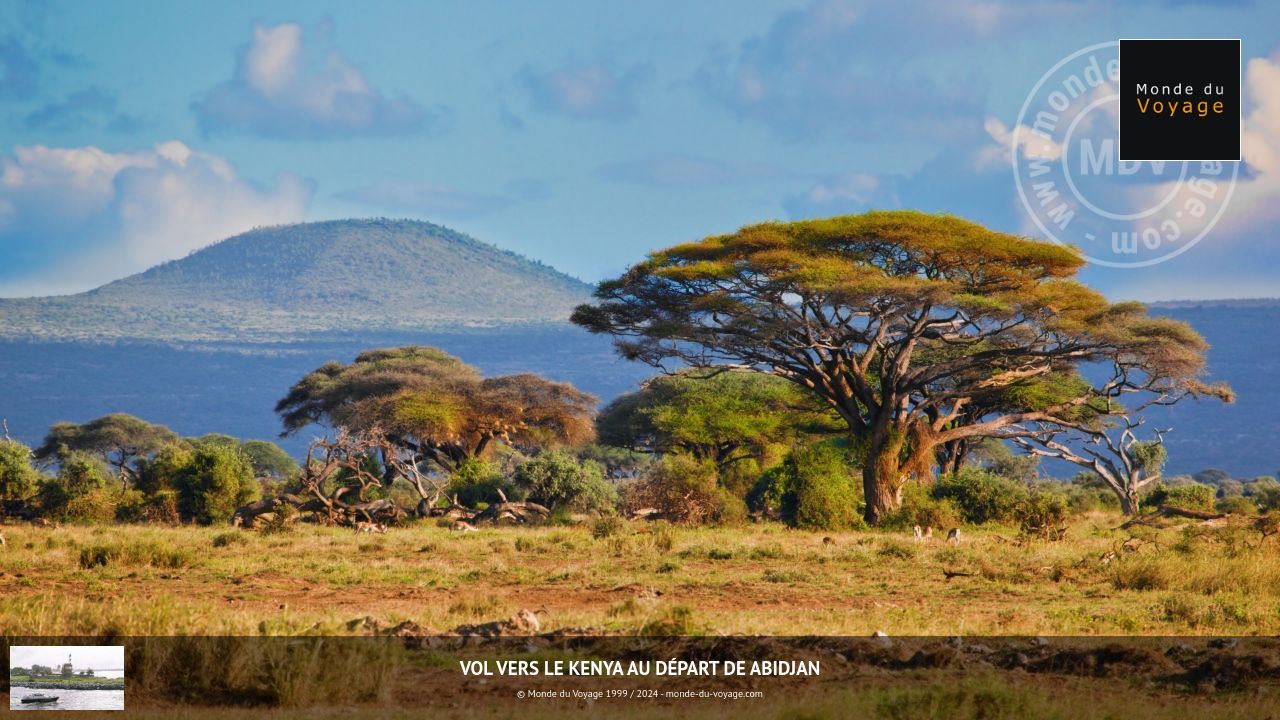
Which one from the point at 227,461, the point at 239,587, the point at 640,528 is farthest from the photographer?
the point at 227,461

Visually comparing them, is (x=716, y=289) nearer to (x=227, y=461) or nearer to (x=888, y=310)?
(x=888, y=310)

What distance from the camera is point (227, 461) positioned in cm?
3459

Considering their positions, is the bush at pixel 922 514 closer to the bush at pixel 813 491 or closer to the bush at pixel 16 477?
the bush at pixel 813 491

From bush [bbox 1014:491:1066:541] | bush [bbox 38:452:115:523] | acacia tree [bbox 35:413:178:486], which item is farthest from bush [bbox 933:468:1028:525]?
acacia tree [bbox 35:413:178:486]

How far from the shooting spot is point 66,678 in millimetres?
10688

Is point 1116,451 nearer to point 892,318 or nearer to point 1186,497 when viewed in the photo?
point 1186,497

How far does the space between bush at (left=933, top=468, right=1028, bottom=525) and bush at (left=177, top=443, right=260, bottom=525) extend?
1738 centimetres

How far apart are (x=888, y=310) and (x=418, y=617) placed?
61.3ft

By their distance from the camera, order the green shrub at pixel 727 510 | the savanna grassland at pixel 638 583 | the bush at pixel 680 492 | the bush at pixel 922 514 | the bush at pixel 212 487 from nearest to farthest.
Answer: the savanna grassland at pixel 638 583, the bush at pixel 922 514, the green shrub at pixel 727 510, the bush at pixel 680 492, the bush at pixel 212 487

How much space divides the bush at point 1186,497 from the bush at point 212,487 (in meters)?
25.4

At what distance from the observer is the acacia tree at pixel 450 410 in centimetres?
4122

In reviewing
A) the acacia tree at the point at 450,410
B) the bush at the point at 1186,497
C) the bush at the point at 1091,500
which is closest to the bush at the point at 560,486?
the acacia tree at the point at 450,410

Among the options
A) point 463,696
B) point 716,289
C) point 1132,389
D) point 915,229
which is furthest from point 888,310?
point 463,696

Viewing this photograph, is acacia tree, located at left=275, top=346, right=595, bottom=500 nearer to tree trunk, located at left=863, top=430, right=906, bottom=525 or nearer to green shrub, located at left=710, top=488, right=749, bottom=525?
green shrub, located at left=710, top=488, right=749, bottom=525
